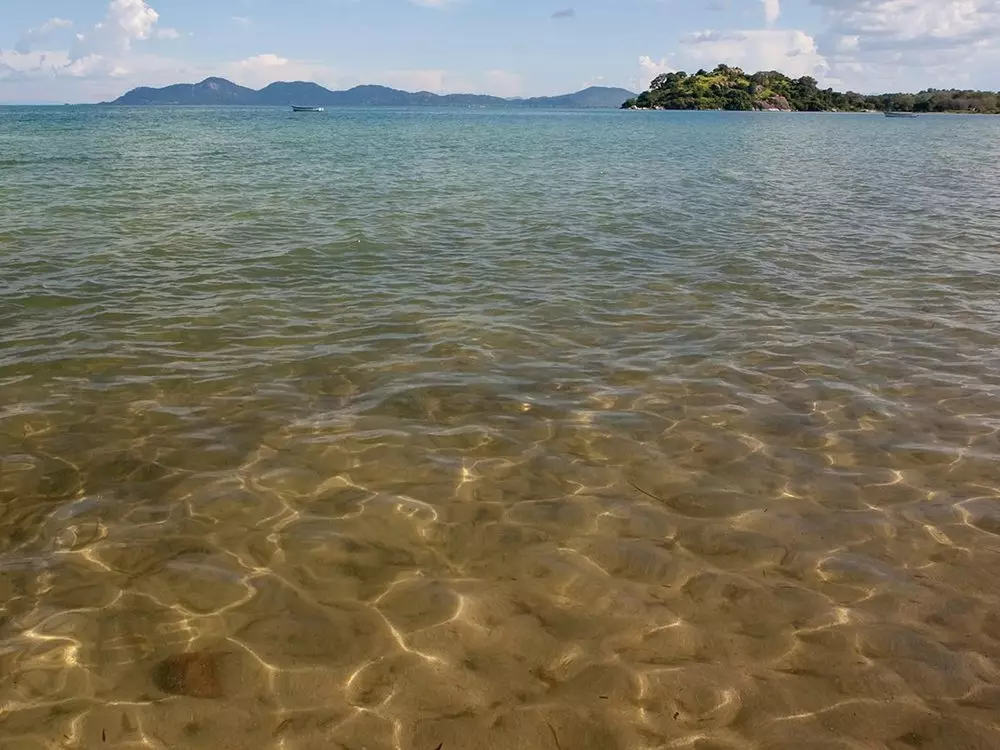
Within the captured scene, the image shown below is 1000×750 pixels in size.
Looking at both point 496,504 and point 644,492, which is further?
point 644,492

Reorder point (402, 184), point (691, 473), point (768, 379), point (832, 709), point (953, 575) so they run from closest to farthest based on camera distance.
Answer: point (832, 709) < point (953, 575) < point (691, 473) < point (768, 379) < point (402, 184)

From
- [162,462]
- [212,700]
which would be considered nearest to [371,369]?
[162,462]

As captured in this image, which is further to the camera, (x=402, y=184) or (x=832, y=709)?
(x=402, y=184)

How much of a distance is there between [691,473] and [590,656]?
9.34 ft

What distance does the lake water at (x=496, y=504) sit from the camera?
4.48 m

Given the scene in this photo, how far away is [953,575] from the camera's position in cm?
566

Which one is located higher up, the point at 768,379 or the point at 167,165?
the point at 167,165

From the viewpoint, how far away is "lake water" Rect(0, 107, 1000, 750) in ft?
14.7

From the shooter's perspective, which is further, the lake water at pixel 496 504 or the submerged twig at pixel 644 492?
the submerged twig at pixel 644 492

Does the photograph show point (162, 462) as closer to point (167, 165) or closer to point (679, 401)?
point (679, 401)

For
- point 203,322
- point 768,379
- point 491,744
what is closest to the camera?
point 491,744

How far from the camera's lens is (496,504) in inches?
263

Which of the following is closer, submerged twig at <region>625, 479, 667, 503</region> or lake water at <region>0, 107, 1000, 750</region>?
lake water at <region>0, 107, 1000, 750</region>

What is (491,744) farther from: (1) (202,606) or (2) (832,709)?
(1) (202,606)
